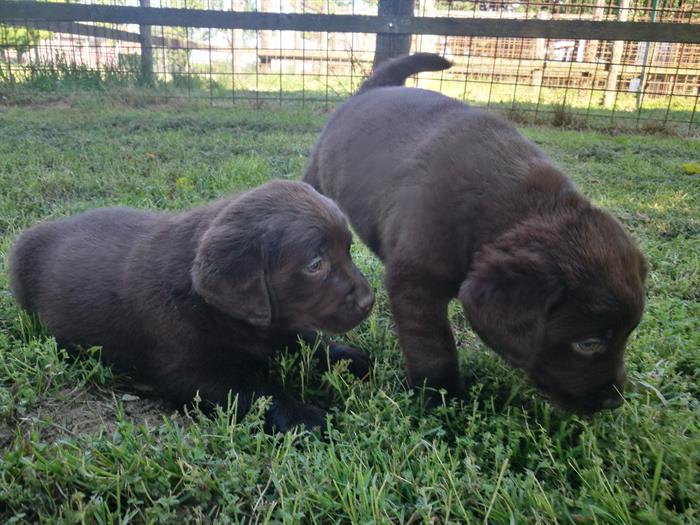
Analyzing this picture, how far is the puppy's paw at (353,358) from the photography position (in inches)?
96.0

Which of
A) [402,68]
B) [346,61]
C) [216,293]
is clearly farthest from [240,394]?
[346,61]

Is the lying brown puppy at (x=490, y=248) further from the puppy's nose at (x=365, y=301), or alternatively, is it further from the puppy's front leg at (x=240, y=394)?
the puppy's front leg at (x=240, y=394)

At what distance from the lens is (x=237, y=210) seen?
221cm

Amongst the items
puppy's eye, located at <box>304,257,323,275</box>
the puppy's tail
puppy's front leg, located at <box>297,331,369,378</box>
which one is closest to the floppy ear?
puppy's eye, located at <box>304,257,323,275</box>

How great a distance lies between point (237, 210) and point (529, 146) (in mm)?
1197

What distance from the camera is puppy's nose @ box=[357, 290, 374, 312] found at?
229 centimetres

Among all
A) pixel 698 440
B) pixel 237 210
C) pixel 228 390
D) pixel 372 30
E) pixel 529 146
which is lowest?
pixel 228 390

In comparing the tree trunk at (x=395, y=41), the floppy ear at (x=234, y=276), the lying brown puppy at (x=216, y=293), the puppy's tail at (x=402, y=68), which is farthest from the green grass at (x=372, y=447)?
the tree trunk at (x=395, y=41)

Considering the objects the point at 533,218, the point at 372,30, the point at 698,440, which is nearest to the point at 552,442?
A: the point at 698,440

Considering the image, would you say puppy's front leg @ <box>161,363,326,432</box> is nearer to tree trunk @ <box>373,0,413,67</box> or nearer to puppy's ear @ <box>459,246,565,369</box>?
puppy's ear @ <box>459,246,565,369</box>

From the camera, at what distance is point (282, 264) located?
2174 millimetres

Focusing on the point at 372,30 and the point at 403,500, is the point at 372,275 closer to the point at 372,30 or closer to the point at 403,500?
the point at 403,500

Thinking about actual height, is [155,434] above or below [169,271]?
below

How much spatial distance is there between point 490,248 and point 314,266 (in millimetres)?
731
